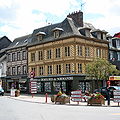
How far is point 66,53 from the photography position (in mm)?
35219

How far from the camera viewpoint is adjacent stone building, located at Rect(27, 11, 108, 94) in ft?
113

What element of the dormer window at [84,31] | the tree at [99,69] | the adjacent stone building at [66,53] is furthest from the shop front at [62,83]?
the dormer window at [84,31]

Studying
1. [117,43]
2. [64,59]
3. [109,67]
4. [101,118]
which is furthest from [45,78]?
[101,118]

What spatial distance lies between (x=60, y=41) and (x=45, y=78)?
21.5 ft

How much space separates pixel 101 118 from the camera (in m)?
11.6

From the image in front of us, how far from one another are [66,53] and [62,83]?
14.9 feet

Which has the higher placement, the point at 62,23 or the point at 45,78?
the point at 62,23

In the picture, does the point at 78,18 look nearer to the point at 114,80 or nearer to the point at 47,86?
the point at 114,80

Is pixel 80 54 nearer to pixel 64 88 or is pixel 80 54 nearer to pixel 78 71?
pixel 78 71

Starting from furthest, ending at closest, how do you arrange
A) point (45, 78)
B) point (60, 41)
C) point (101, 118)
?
1. point (45, 78)
2. point (60, 41)
3. point (101, 118)

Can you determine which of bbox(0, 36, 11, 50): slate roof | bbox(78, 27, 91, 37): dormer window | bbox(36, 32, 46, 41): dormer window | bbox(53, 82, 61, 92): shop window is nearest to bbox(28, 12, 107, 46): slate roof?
bbox(36, 32, 46, 41): dormer window

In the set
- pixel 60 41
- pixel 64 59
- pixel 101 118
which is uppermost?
pixel 60 41

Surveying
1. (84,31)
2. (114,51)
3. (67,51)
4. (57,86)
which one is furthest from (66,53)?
(114,51)

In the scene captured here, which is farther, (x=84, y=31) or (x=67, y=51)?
(x=84, y=31)
